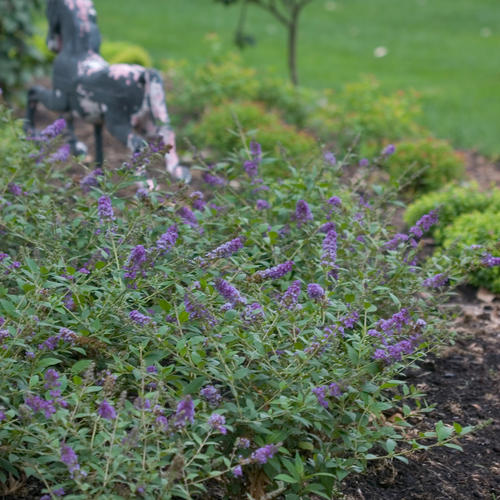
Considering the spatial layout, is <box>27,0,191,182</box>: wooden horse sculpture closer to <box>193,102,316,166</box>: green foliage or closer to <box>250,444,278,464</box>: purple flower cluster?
<box>193,102,316,166</box>: green foliage

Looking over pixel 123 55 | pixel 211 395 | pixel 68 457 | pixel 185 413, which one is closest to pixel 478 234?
pixel 211 395

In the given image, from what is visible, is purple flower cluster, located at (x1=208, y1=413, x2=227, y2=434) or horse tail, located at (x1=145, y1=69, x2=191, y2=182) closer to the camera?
purple flower cluster, located at (x1=208, y1=413, x2=227, y2=434)

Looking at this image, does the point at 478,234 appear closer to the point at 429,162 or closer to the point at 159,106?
the point at 429,162

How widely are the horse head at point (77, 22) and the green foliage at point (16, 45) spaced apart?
3056 mm

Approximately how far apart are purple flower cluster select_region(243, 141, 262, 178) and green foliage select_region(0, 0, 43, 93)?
210 inches

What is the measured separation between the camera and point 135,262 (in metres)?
2.98

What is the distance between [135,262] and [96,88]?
2.79 m

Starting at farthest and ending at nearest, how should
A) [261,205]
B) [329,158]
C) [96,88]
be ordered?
[96,88]
[329,158]
[261,205]

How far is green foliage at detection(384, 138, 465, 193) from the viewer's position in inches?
276

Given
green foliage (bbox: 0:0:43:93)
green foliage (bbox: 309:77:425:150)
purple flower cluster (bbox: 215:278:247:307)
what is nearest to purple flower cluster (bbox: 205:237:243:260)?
purple flower cluster (bbox: 215:278:247:307)

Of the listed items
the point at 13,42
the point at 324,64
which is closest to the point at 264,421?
the point at 13,42

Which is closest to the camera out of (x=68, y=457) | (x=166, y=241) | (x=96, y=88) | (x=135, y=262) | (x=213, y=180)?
(x=68, y=457)

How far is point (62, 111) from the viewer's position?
229 inches

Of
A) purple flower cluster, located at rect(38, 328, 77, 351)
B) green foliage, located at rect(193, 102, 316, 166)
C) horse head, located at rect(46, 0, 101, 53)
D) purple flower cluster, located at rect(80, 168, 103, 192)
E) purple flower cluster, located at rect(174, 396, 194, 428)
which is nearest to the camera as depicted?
purple flower cluster, located at rect(174, 396, 194, 428)
